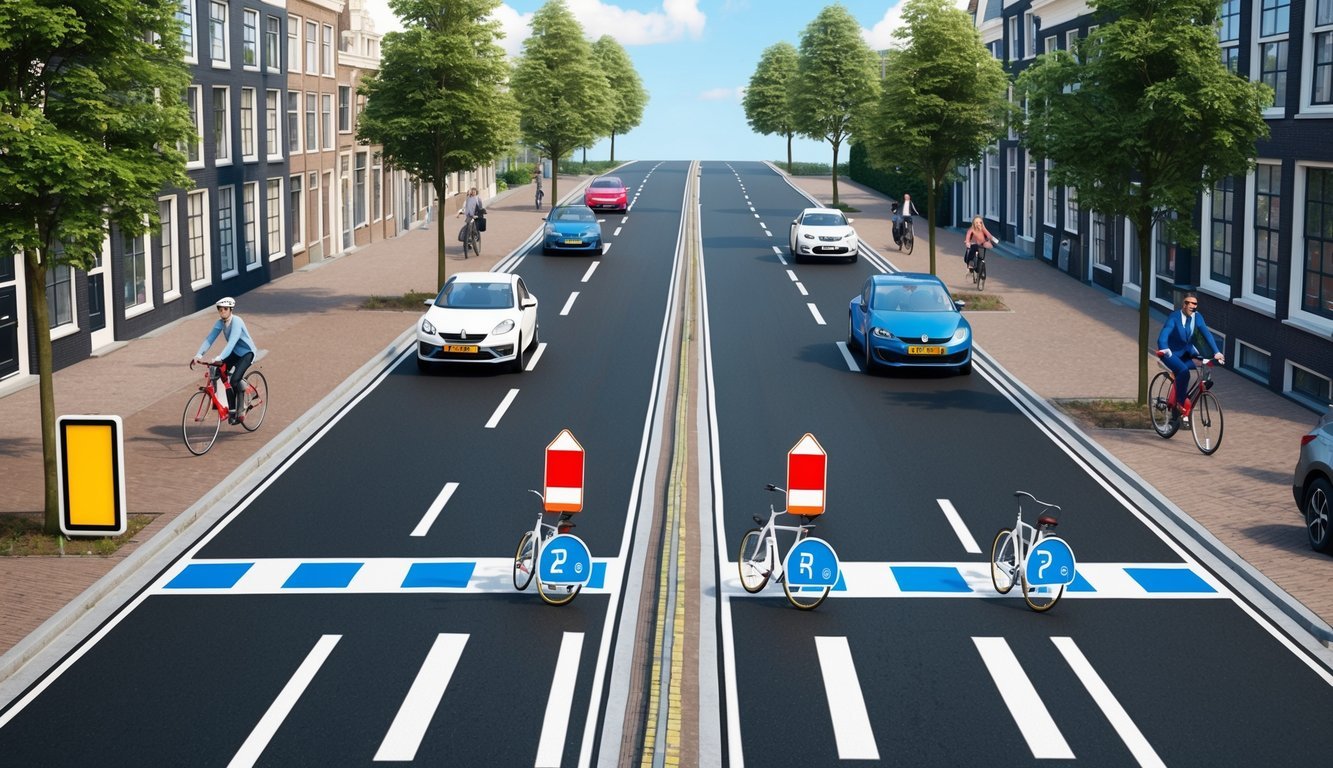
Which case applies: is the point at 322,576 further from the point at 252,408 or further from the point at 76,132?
the point at 252,408

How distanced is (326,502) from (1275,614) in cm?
928

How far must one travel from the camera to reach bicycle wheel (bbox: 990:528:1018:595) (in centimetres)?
1209

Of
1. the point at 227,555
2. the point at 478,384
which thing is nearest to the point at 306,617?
the point at 227,555

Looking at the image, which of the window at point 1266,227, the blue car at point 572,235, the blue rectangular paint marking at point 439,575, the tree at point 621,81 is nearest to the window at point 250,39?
the blue car at point 572,235

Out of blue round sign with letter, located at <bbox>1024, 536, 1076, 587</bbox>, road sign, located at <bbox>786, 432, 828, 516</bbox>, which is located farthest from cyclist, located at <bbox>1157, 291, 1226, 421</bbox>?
road sign, located at <bbox>786, 432, 828, 516</bbox>

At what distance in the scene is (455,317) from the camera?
23.5 m

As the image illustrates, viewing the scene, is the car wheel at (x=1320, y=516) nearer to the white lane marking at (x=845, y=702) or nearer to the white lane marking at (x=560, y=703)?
the white lane marking at (x=845, y=702)

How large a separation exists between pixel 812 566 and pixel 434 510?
189 inches

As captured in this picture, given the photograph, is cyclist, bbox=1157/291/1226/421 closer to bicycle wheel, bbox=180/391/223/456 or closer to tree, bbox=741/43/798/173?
bicycle wheel, bbox=180/391/223/456

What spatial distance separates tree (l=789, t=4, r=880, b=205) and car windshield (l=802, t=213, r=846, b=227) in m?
24.9

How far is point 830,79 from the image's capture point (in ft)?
221

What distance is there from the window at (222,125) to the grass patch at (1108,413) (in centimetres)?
2073

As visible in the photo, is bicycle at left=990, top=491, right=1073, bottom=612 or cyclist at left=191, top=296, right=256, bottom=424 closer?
bicycle at left=990, top=491, right=1073, bottom=612

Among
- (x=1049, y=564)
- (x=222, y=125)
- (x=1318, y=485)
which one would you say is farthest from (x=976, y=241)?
(x=1049, y=564)
